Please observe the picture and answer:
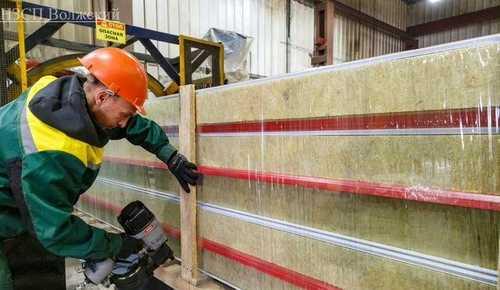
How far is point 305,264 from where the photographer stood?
4.97 feet

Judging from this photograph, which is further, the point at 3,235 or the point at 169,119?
the point at 169,119

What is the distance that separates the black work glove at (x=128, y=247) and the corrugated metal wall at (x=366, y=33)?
31.0ft

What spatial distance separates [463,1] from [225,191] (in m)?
13.3

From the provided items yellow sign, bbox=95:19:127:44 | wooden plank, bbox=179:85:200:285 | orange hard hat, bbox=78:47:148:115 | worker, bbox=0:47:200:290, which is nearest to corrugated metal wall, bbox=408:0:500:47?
yellow sign, bbox=95:19:127:44

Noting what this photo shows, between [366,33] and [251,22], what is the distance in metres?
5.18

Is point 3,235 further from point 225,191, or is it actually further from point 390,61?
point 390,61

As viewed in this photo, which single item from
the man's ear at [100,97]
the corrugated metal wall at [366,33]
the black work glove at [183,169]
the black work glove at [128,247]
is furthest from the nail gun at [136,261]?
the corrugated metal wall at [366,33]

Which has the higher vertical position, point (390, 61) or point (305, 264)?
point (390, 61)

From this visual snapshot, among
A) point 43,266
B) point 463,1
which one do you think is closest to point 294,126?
point 43,266

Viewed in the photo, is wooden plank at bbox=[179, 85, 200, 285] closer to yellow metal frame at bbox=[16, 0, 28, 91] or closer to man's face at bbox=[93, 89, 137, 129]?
man's face at bbox=[93, 89, 137, 129]

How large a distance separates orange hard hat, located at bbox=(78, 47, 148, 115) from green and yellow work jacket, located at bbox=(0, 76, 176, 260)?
0.13 meters

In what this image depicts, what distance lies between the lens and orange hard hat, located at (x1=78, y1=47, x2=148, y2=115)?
1.63 metres

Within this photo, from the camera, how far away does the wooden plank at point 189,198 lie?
202 cm

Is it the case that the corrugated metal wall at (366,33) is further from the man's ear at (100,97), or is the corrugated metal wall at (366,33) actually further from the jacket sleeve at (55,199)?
the jacket sleeve at (55,199)
